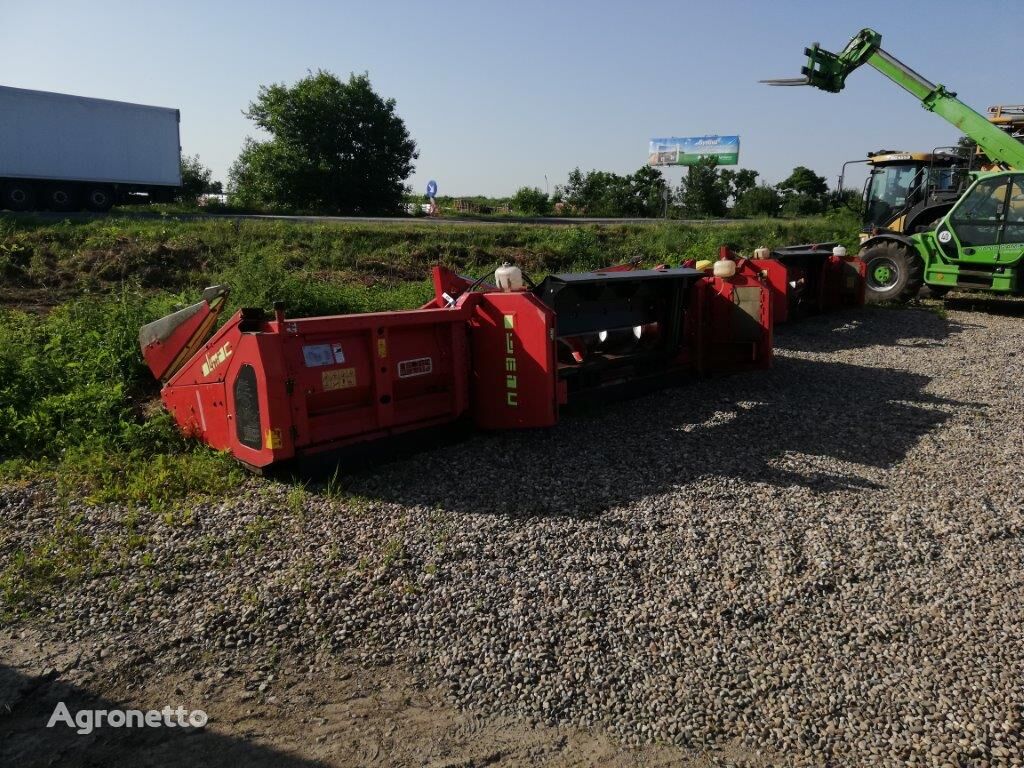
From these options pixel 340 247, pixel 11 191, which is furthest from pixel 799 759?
pixel 11 191

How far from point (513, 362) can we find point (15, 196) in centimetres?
2363

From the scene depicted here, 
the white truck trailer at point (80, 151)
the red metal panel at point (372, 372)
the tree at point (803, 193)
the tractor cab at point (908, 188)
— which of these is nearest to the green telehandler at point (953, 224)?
the tractor cab at point (908, 188)

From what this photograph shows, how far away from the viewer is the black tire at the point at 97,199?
24.5 m

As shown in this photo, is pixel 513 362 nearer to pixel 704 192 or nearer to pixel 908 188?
pixel 908 188

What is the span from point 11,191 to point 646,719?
26.1 meters

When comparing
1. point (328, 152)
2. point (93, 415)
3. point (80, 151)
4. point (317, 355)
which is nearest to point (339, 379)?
point (317, 355)

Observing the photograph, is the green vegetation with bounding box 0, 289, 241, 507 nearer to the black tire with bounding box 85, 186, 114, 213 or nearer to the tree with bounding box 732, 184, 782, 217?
the black tire with bounding box 85, 186, 114, 213

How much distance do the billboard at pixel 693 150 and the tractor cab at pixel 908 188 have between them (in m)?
34.5

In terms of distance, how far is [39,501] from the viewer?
4547 millimetres

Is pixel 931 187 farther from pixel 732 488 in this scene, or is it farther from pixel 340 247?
pixel 732 488

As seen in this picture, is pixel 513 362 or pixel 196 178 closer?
pixel 513 362

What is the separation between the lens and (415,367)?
5.05m

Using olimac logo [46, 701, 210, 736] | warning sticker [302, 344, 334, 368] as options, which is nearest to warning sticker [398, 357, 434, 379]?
warning sticker [302, 344, 334, 368]

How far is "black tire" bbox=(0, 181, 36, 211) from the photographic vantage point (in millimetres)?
22500
